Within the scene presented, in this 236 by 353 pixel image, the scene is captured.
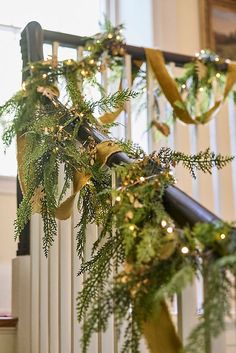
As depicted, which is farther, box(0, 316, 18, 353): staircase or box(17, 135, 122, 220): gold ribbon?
box(0, 316, 18, 353): staircase

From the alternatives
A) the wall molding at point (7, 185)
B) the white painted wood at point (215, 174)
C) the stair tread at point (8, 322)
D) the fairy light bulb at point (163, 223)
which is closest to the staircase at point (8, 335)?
the stair tread at point (8, 322)

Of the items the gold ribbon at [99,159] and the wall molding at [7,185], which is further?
the wall molding at [7,185]

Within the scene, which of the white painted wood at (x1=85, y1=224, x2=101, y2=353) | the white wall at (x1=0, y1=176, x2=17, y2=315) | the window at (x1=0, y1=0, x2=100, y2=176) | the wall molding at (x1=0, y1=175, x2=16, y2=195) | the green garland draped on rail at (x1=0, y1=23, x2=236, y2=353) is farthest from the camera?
the window at (x1=0, y1=0, x2=100, y2=176)

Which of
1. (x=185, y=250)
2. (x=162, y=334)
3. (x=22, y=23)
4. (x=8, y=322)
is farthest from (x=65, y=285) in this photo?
(x=22, y=23)

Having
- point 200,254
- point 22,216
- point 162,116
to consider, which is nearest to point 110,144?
point 22,216

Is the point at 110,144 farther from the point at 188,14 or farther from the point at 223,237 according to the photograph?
the point at 188,14

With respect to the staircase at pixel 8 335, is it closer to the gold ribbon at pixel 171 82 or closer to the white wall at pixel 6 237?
the white wall at pixel 6 237

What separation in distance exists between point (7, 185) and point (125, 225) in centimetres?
196

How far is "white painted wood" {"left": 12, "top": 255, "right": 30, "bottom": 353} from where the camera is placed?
1.91 metres

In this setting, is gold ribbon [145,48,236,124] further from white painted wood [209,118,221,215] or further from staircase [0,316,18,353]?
staircase [0,316,18,353]

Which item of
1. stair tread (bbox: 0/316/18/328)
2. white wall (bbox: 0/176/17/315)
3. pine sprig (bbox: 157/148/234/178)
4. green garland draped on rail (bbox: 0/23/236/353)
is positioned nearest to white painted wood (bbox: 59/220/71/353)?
green garland draped on rail (bbox: 0/23/236/353)

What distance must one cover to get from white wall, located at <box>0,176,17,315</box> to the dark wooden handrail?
0.73 m

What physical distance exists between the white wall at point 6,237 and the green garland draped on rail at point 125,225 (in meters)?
1.14

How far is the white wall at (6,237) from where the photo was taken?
2.67 meters
